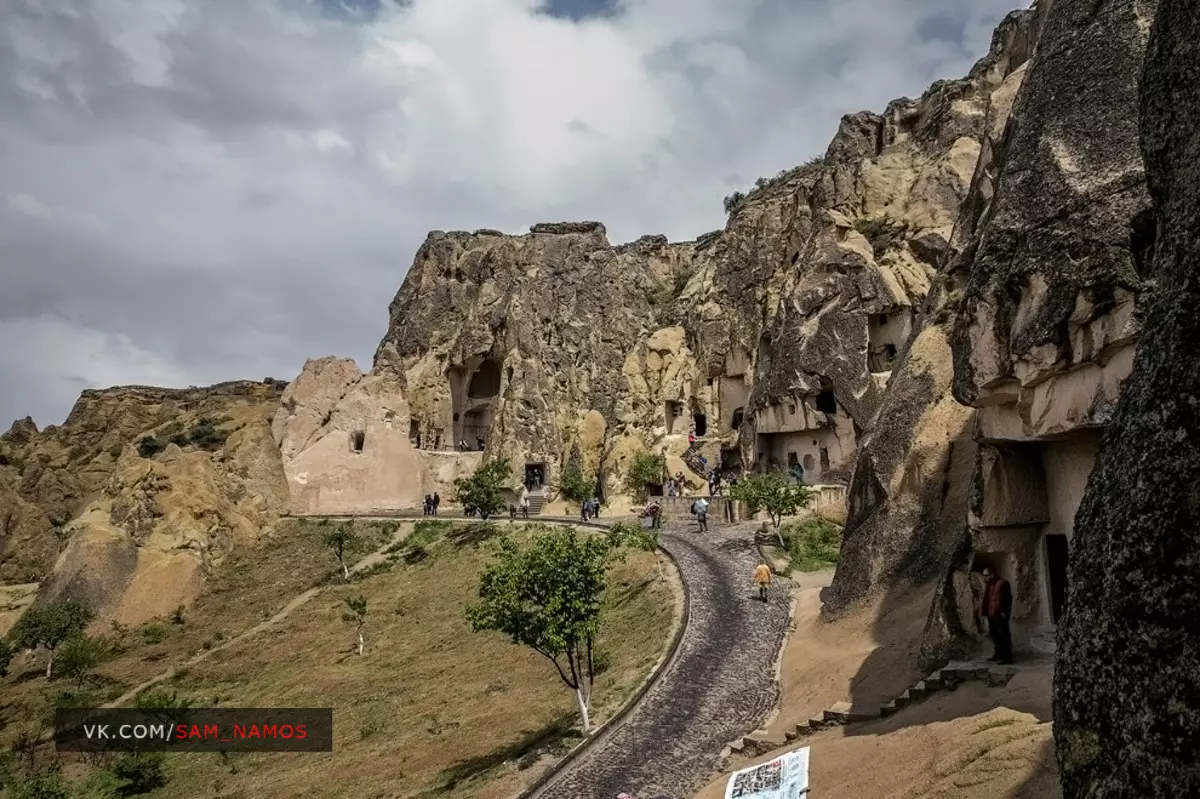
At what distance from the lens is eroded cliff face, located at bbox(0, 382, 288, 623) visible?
33.7 meters

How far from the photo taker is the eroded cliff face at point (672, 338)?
36.2 metres

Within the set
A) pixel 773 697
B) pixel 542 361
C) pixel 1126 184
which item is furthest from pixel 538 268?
pixel 1126 184

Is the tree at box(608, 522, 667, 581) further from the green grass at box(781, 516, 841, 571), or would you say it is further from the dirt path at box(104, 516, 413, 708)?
the dirt path at box(104, 516, 413, 708)

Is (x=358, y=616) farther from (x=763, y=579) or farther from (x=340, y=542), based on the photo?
(x=763, y=579)

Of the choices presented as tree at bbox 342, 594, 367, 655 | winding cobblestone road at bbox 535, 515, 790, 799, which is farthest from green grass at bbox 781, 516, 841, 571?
tree at bbox 342, 594, 367, 655

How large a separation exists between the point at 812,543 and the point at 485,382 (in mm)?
38299

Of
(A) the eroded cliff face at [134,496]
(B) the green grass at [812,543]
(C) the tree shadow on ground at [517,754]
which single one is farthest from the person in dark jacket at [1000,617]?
(A) the eroded cliff face at [134,496]

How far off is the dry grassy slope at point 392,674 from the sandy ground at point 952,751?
5636 mm

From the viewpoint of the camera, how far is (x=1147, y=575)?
3.29 m

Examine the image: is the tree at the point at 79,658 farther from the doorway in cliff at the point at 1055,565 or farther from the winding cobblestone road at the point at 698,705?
the doorway in cliff at the point at 1055,565

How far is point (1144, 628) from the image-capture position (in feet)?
10.6

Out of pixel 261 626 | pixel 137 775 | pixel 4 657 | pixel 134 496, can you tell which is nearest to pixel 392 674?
pixel 137 775

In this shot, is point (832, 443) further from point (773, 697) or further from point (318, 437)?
point (318, 437)

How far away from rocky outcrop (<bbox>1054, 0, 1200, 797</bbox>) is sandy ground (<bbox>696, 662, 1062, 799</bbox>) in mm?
3911
